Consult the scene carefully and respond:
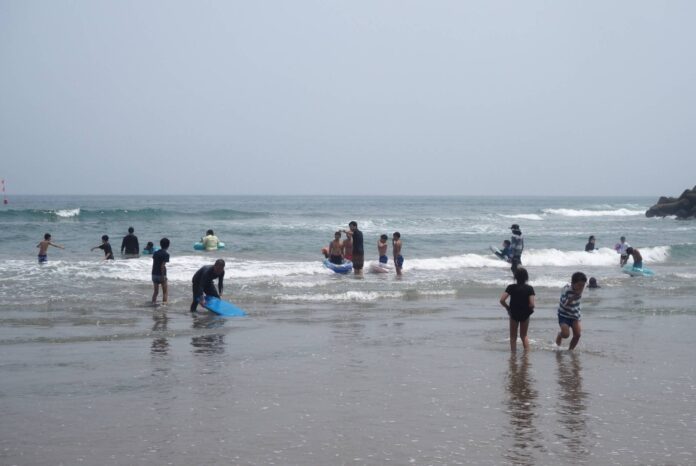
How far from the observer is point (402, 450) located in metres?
5.73

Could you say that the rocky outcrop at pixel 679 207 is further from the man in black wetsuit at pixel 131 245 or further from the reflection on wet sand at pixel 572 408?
the reflection on wet sand at pixel 572 408

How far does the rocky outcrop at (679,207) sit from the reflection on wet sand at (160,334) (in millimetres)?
61294

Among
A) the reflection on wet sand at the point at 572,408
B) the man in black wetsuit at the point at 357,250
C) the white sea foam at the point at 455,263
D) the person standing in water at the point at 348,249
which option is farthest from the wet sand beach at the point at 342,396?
the white sea foam at the point at 455,263

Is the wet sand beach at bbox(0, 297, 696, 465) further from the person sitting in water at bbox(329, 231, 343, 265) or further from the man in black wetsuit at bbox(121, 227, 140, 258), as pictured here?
the man in black wetsuit at bbox(121, 227, 140, 258)

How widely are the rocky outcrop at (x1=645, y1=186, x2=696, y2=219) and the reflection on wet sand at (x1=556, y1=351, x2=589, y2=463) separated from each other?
61.4 meters

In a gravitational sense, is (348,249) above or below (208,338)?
above

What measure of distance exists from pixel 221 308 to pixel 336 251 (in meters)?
8.41

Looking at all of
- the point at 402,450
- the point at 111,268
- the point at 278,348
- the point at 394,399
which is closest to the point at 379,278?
the point at 111,268

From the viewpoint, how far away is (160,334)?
1090 cm

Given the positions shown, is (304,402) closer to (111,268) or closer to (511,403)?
(511,403)

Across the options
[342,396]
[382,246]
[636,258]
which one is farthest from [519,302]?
[636,258]

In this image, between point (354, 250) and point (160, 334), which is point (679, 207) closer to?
point (354, 250)

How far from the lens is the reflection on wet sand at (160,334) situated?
9578 mm

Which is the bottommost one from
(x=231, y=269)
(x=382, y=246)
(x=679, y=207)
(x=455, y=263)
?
(x=455, y=263)
